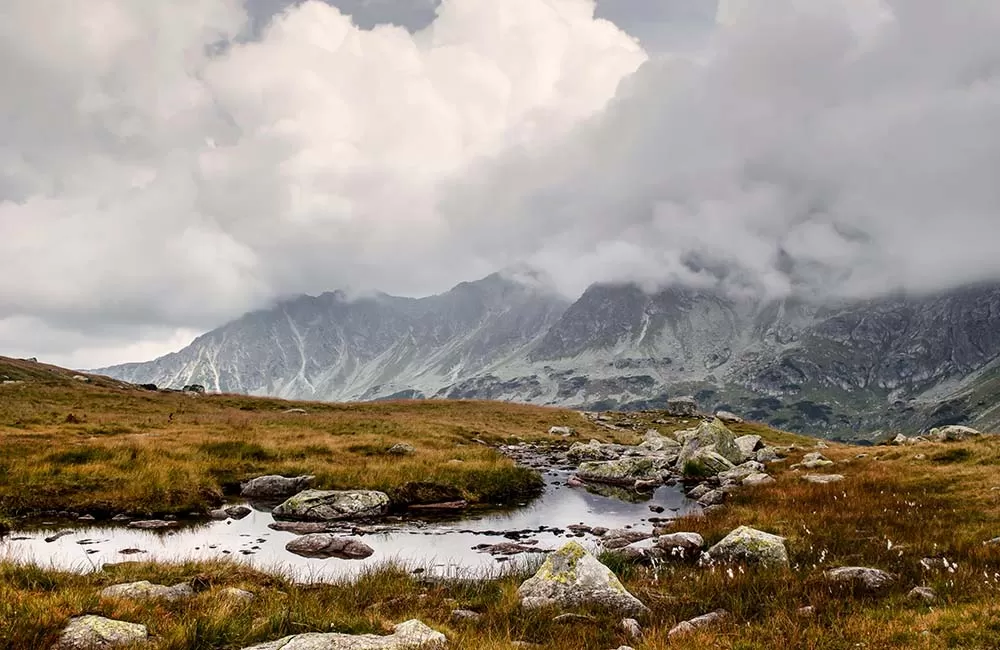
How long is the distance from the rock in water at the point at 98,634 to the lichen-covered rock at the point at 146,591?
1.70m

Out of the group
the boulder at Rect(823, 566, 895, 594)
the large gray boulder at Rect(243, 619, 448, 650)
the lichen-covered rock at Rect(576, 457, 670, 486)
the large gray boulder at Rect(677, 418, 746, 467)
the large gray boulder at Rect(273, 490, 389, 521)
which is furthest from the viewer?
the large gray boulder at Rect(677, 418, 746, 467)

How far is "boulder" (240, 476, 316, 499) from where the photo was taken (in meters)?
27.6

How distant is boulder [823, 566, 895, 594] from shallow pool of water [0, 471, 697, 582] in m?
8.55

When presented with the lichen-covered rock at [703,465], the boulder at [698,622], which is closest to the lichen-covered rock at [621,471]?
the lichen-covered rock at [703,465]

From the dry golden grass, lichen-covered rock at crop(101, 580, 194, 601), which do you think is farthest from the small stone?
the dry golden grass

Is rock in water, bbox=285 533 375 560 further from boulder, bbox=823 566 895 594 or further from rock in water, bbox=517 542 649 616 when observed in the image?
boulder, bbox=823 566 895 594

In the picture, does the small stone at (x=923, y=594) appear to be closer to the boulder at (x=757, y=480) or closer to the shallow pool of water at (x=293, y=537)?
the shallow pool of water at (x=293, y=537)

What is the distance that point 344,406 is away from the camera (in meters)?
88.5

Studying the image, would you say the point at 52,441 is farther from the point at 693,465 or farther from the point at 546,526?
the point at 693,465

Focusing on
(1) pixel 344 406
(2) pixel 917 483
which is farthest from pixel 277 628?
(1) pixel 344 406

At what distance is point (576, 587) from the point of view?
1209cm

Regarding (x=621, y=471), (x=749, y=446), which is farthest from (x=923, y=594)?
(x=749, y=446)

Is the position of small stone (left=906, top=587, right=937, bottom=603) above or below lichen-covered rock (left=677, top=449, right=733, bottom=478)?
above

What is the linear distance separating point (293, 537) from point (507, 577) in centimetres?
908
